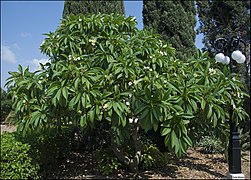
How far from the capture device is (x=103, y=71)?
143 inches

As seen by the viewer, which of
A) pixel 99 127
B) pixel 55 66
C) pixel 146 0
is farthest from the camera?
pixel 146 0

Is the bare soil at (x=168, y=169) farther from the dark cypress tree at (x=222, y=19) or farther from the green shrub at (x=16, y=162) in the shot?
the dark cypress tree at (x=222, y=19)

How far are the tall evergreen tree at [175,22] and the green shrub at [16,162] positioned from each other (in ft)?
12.0

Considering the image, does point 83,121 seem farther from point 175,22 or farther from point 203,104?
point 175,22

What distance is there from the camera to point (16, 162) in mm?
4297

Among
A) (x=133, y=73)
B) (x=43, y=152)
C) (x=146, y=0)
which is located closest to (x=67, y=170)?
(x=43, y=152)

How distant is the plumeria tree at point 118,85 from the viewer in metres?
3.23

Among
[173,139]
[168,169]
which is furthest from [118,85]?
[168,169]

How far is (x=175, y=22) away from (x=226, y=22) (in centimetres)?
328

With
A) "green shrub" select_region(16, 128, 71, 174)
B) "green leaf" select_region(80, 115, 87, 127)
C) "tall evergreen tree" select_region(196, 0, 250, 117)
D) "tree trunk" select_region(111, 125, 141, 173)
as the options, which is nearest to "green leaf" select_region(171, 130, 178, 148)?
"green leaf" select_region(80, 115, 87, 127)

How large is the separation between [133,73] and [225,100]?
120 centimetres

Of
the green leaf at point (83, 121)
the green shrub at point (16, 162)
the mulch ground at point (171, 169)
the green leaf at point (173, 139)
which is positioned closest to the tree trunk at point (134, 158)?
the mulch ground at point (171, 169)

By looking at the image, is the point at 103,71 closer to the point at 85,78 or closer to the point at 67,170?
the point at 85,78

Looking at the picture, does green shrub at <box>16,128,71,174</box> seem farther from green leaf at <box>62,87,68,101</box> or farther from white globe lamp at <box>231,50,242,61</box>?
white globe lamp at <box>231,50,242,61</box>
